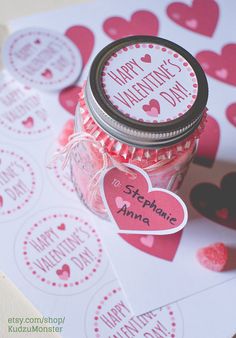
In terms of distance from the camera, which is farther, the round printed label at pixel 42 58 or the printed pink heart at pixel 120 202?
the round printed label at pixel 42 58

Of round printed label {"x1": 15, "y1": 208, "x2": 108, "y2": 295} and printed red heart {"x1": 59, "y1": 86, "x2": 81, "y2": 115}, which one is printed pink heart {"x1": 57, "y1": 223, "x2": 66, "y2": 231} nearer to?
round printed label {"x1": 15, "y1": 208, "x2": 108, "y2": 295}

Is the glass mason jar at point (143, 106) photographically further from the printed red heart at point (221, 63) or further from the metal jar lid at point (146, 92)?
the printed red heart at point (221, 63)

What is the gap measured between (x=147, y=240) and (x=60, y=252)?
0.38 feet

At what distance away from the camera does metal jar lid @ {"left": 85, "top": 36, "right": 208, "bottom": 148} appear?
58 cm

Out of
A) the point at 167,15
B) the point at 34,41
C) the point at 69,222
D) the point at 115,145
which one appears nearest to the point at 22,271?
the point at 69,222

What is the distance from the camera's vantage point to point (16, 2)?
2.95 ft

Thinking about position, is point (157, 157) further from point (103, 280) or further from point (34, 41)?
point (34, 41)

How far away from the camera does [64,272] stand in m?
0.69

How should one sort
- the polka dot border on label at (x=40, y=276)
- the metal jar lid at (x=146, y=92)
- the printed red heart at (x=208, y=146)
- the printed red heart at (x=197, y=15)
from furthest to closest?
the printed red heart at (x=197, y=15) < the printed red heart at (x=208, y=146) < the polka dot border on label at (x=40, y=276) < the metal jar lid at (x=146, y=92)

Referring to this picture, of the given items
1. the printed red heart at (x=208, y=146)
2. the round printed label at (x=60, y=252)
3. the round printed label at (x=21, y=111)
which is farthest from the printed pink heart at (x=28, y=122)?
the printed red heart at (x=208, y=146)

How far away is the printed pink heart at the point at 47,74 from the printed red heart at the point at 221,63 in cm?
24

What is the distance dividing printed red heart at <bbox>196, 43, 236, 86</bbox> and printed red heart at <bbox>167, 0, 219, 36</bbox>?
41 millimetres

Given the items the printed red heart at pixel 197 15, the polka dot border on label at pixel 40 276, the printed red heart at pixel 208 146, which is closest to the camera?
the polka dot border on label at pixel 40 276

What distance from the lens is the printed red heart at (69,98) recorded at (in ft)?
2.65
